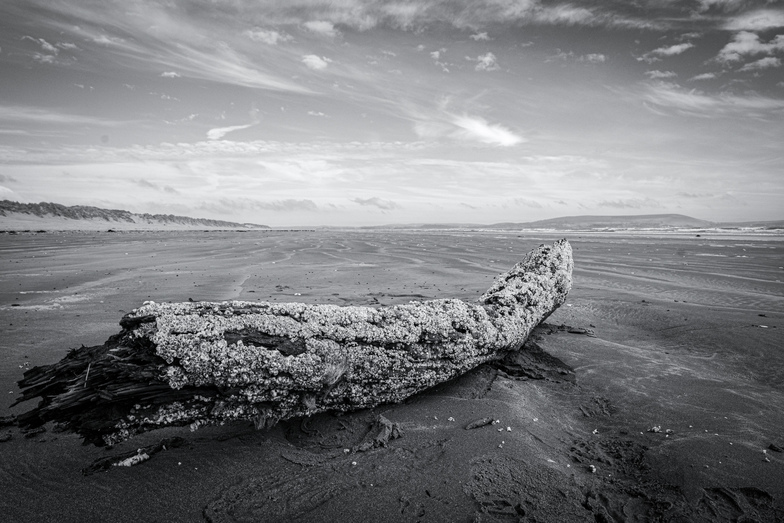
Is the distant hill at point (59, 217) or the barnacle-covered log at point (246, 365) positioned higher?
the distant hill at point (59, 217)

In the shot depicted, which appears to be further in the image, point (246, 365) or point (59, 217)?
point (59, 217)

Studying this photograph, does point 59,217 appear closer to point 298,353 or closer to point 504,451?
point 298,353

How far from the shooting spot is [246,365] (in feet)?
8.61

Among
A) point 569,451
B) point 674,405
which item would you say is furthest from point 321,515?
point 674,405

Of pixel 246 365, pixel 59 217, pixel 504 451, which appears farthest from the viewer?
pixel 59 217

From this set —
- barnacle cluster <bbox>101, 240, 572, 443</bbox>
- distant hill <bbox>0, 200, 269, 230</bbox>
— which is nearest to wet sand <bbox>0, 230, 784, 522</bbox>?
barnacle cluster <bbox>101, 240, 572, 443</bbox>

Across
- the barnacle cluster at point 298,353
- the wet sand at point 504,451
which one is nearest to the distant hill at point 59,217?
the wet sand at point 504,451

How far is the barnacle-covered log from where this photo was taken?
7.93 ft

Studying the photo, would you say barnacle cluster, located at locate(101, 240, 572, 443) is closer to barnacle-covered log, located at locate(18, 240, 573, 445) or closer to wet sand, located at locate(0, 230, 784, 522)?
barnacle-covered log, located at locate(18, 240, 573, 445)

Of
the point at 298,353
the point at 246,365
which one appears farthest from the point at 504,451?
the point at 246,365

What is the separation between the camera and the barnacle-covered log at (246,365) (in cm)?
242

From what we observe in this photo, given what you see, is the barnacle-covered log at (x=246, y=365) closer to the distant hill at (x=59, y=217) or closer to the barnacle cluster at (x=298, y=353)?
the barnacle cluster at (x=298, y=353)

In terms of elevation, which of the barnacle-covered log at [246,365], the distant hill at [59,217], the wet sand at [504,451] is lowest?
the wet sand at [504,451]

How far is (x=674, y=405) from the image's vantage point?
3.43m
